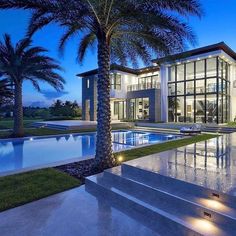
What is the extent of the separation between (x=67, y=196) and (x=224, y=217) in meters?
3.59

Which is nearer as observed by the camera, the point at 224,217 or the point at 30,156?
the point at 224,217

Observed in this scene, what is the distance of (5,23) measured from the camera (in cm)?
1911

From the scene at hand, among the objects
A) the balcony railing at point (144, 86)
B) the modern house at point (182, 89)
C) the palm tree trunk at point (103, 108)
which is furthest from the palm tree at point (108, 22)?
the balcony railing at point (144, 86)

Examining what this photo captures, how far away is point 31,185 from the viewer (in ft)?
19.2

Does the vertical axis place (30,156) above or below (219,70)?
below

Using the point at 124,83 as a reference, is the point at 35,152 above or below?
below

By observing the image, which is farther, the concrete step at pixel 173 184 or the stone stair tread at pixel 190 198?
the concrete step at pixel 173 184

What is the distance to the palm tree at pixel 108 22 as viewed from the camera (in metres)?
6.63

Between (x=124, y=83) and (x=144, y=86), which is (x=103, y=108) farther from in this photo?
(x=124, y=83)

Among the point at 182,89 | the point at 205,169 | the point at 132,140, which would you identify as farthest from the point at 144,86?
the point at 205,169

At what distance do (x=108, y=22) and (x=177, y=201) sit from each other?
19.9 feet

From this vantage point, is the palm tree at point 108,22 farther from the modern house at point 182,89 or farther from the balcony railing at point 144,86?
the balcony railing at point 144,86

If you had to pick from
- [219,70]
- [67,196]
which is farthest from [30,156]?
[219,70]

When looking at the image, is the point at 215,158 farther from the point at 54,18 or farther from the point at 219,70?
the point at 219,70
